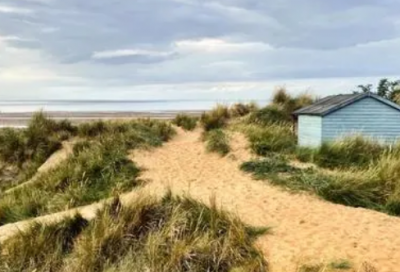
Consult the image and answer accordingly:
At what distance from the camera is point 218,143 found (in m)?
17.0

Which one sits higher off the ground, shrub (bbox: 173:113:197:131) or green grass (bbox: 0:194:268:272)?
shrub (bbox: 173:113:197:131)

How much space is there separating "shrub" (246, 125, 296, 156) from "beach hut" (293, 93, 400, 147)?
21.5 inches

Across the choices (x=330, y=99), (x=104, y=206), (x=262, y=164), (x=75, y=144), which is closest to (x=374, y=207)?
(x=262, y=164)

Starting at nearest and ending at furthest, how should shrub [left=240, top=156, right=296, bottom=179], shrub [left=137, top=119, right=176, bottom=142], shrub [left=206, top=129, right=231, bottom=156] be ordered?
shrub [left=240, top=156, right=296, bottom=179] < shrub [left=206, top=129, right=231, bottom=156] < shrub [left=137, top=119, right=176, bottom=142]

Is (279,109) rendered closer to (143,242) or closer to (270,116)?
(270,116)

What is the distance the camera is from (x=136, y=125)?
786 inches

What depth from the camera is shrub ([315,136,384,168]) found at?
14555mm

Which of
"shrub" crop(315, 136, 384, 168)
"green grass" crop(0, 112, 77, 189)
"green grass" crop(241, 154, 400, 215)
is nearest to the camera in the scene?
"green grass" crop(241, 154, 400, 215)

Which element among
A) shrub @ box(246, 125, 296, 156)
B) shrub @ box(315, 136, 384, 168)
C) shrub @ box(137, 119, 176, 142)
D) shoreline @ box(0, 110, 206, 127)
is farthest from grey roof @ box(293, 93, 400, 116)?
shoreline @ box(0, 110, 206, 127)

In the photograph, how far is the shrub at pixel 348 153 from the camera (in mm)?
14555

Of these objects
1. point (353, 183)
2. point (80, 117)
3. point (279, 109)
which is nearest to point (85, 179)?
point (353, 183)

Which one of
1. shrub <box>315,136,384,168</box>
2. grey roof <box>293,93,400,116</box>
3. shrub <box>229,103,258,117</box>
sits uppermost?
grey roof <box>293,93,400,116</box>

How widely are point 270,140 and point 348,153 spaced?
7.85 feet

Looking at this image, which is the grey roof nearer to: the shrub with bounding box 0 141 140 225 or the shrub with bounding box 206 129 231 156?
the shrub with bounding box 206 129 231 156
